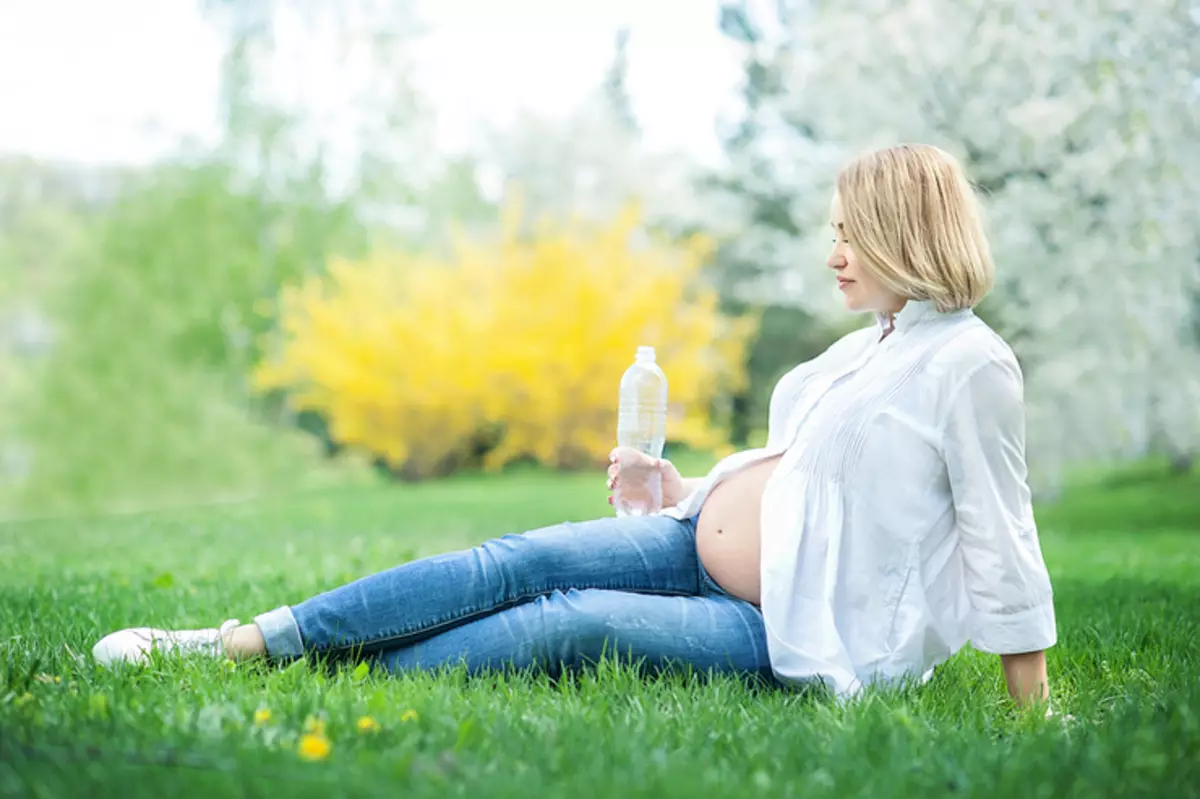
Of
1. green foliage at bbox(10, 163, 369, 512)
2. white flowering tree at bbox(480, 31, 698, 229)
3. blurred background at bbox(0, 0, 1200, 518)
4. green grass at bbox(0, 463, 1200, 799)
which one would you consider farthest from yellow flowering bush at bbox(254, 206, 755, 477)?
green grass at bbox(0, 463, 1200, 799)

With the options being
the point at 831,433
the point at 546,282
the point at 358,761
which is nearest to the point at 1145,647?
the point at 831,433

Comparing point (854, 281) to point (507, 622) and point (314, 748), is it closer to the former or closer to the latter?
point (507, 622)

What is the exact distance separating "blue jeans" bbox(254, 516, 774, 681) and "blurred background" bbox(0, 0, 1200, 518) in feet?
17.7

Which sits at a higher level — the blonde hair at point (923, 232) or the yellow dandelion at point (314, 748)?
the blonde hair at point (923, 232)

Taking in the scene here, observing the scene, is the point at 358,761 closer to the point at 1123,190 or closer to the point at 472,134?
the point at 1123,190

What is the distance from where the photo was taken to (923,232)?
96.0 inches

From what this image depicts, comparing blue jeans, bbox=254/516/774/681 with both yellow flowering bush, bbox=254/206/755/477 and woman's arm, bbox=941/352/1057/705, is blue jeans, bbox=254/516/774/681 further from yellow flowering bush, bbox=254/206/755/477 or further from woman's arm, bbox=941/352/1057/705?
yellow flowering bush, bbox=254/206/755/477

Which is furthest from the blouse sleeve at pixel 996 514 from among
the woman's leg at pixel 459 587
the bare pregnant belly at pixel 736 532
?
the woman's leg at pixel 459 587

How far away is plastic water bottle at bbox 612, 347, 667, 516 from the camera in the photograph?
299 cm

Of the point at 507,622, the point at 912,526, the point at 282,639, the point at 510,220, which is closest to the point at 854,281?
the point at 912,526

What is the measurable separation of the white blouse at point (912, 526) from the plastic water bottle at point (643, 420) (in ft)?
1.84

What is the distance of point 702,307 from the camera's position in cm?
1474

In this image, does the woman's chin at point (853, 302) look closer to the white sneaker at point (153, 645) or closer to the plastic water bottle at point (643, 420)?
the plastic water bottle at point (643, 420)

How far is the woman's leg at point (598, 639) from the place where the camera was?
2.46m
